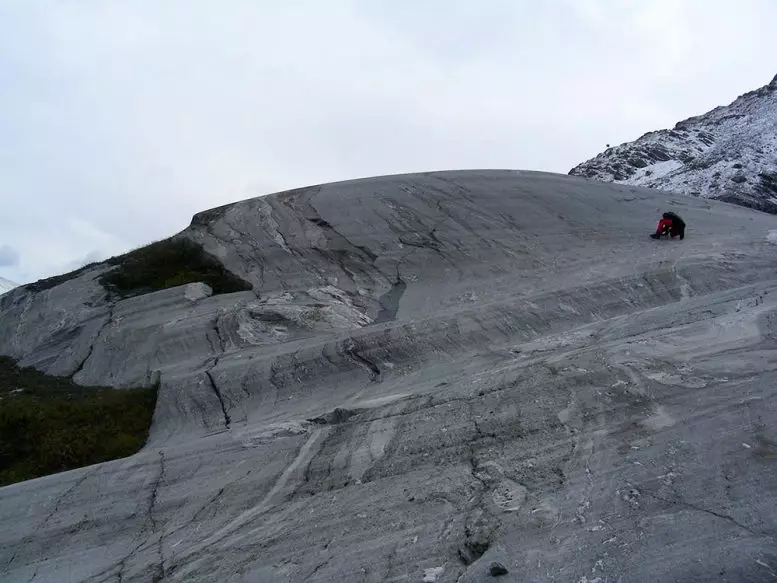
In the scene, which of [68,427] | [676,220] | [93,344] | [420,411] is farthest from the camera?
[676,220]

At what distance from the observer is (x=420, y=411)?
894 centimetres

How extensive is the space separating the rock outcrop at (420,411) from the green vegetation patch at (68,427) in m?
0.42

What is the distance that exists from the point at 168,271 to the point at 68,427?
583 cm

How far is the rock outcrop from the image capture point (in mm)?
6355

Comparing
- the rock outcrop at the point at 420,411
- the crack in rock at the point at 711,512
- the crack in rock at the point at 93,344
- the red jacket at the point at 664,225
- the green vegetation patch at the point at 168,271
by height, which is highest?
the green vegetation patch at the point at 168,271

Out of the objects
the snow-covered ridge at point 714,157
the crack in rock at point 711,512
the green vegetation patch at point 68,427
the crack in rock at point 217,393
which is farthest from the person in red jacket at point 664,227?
the snow-covered ridge at point 714,157

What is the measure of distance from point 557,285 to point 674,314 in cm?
320

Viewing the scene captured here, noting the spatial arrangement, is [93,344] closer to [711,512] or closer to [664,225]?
[711,512]

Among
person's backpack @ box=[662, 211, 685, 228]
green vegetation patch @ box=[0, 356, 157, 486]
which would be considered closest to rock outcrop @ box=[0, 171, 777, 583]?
green vegetation patch @ box=[0, 356, 157, 486]

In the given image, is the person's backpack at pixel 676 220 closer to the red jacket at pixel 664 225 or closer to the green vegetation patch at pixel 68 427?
the red jacket at pixel 664 225

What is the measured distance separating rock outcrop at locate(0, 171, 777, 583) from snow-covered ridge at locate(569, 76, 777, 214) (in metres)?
27.5

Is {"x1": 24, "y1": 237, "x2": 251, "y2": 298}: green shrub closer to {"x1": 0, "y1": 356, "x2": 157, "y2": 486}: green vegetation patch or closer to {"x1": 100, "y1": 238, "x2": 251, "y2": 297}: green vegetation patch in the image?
{"x1": 100, "y1": 238, "x2": 251, "y2": 297}: green vegetation patch

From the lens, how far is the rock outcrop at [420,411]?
20.9 feet

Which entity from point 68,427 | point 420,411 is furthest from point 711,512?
point 68,427
